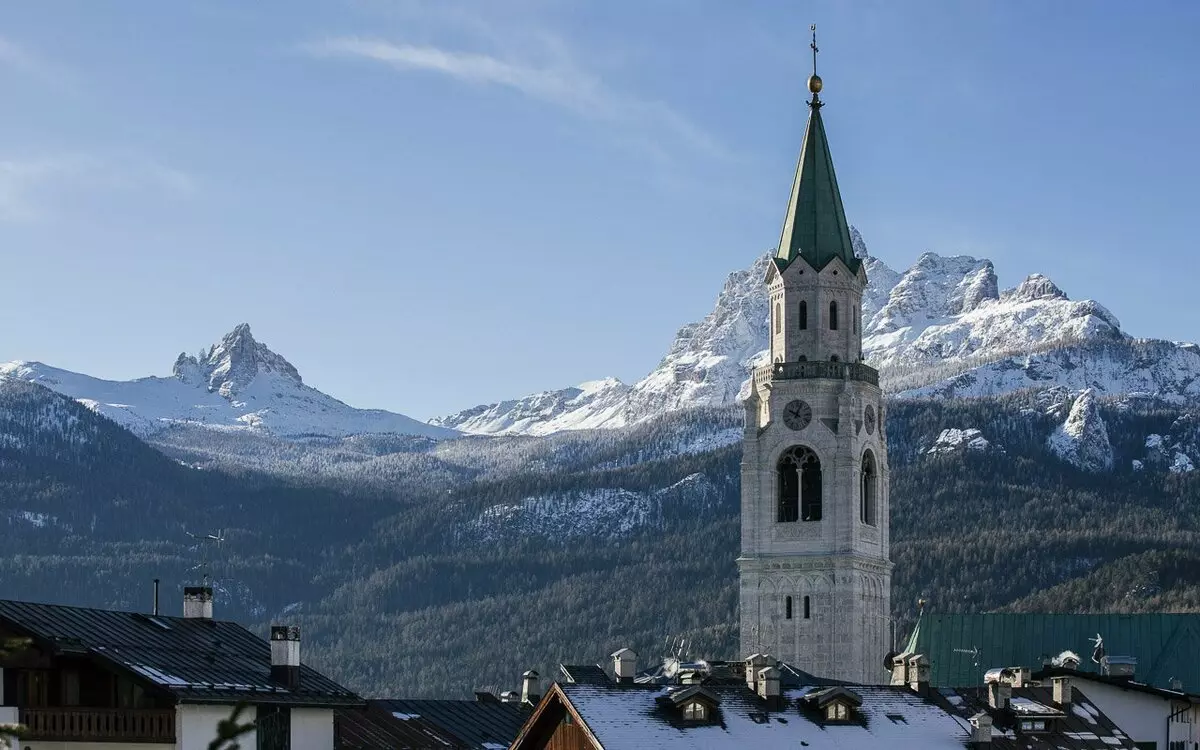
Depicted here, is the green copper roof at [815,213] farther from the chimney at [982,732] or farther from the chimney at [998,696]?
the chimney at [982,732]

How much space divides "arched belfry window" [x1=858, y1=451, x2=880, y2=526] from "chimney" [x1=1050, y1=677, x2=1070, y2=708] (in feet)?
151

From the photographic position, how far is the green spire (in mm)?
167250

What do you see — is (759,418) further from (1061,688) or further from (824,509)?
(1061,688)

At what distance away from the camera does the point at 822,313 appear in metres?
167

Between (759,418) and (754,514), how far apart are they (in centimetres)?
550

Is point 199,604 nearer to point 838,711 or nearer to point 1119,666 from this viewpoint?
point 838,711

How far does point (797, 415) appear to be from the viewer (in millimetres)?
166625

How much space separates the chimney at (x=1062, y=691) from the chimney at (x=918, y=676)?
499cm

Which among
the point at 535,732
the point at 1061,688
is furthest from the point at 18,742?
the point at 1061,688

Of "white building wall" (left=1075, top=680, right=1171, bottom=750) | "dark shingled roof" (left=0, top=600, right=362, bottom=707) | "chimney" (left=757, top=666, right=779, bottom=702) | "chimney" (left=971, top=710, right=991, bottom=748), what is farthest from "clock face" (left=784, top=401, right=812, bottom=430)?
"dark shingled roof" (left=0, top=600, right=362, bottom=707)

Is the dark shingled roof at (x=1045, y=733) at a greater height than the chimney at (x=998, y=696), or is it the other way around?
the chimney at (x=998, y=696)

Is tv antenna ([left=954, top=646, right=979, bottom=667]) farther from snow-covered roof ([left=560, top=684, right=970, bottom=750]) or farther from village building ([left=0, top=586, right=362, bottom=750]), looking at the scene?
village building ([left=0, top=586, right=362, bottom=750])

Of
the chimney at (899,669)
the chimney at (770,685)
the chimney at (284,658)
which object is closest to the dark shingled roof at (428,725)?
the chimney at (284,658)

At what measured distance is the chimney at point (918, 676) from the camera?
11188 centimetres
